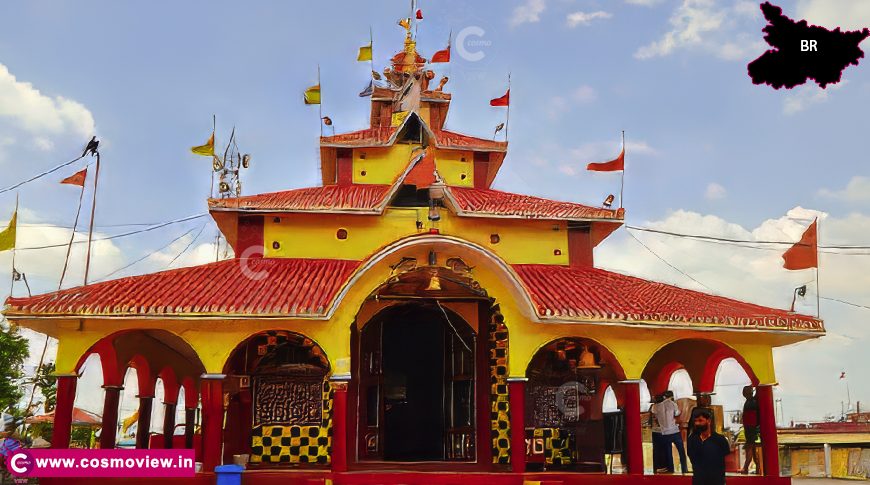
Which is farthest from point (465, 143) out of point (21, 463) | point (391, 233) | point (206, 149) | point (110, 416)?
point (21, 463)

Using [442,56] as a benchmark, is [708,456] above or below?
below

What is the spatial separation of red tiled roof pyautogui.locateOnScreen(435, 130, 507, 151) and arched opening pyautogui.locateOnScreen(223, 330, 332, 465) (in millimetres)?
6086

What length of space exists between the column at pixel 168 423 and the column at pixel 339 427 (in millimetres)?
6704

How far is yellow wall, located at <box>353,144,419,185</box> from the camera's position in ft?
56.5

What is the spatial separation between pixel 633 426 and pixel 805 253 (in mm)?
4989

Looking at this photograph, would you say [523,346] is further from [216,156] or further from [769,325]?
[216,156]

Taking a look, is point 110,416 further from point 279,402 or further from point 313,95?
point 313,95

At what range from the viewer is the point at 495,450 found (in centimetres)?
1407

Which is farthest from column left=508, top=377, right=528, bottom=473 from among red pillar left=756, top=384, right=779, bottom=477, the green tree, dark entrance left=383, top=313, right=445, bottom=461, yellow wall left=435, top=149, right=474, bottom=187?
the green tree

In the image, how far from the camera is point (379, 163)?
17281 mm

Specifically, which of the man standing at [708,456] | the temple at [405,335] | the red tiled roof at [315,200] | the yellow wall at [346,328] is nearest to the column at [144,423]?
the temple at [405,335]

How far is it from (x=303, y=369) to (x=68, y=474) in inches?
179

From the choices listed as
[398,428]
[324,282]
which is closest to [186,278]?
[324,282]

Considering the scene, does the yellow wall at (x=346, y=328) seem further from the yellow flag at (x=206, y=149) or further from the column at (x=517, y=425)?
the yellow flag at (x=206, y=149)
